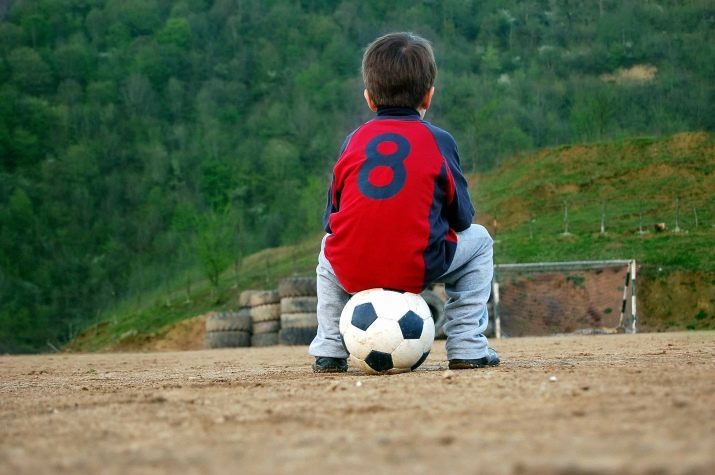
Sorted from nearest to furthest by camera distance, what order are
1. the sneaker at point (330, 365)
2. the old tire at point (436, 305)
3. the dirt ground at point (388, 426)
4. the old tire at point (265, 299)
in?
the dirt ground at point (388, 426), the sneaker at point (330, 365), the old tire at point (436, 305), the old tire at point (265, 299)

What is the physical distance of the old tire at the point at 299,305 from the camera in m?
20.6

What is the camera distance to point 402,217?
17.7ft

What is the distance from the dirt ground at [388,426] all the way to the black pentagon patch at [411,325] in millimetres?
395

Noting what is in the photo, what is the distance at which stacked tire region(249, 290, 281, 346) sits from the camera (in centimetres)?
2116

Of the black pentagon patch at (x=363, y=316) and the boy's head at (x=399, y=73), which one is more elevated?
the boy's head at (x=399, y=73)

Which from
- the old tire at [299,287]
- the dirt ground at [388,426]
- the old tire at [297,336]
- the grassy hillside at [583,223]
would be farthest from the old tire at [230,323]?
the dirt ground at [388,426]

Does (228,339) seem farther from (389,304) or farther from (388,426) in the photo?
(388,426)

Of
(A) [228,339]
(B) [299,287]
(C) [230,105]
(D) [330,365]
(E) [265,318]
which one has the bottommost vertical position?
(A) [228,339]

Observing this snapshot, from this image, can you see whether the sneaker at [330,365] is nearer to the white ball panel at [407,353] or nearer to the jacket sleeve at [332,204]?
the white ball panel at [407,353]

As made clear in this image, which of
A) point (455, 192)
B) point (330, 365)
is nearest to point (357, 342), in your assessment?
point (330, 365)

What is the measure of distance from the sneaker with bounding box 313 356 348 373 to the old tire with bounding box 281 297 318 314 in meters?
14.5

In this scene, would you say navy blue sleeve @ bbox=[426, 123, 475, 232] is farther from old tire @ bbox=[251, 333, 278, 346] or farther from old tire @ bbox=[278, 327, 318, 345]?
old tire @ bbox=[251, 333, 278, 346]

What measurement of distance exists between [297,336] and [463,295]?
14.3 metres

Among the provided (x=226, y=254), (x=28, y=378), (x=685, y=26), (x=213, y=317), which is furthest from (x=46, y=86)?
(x=28, y=378)
